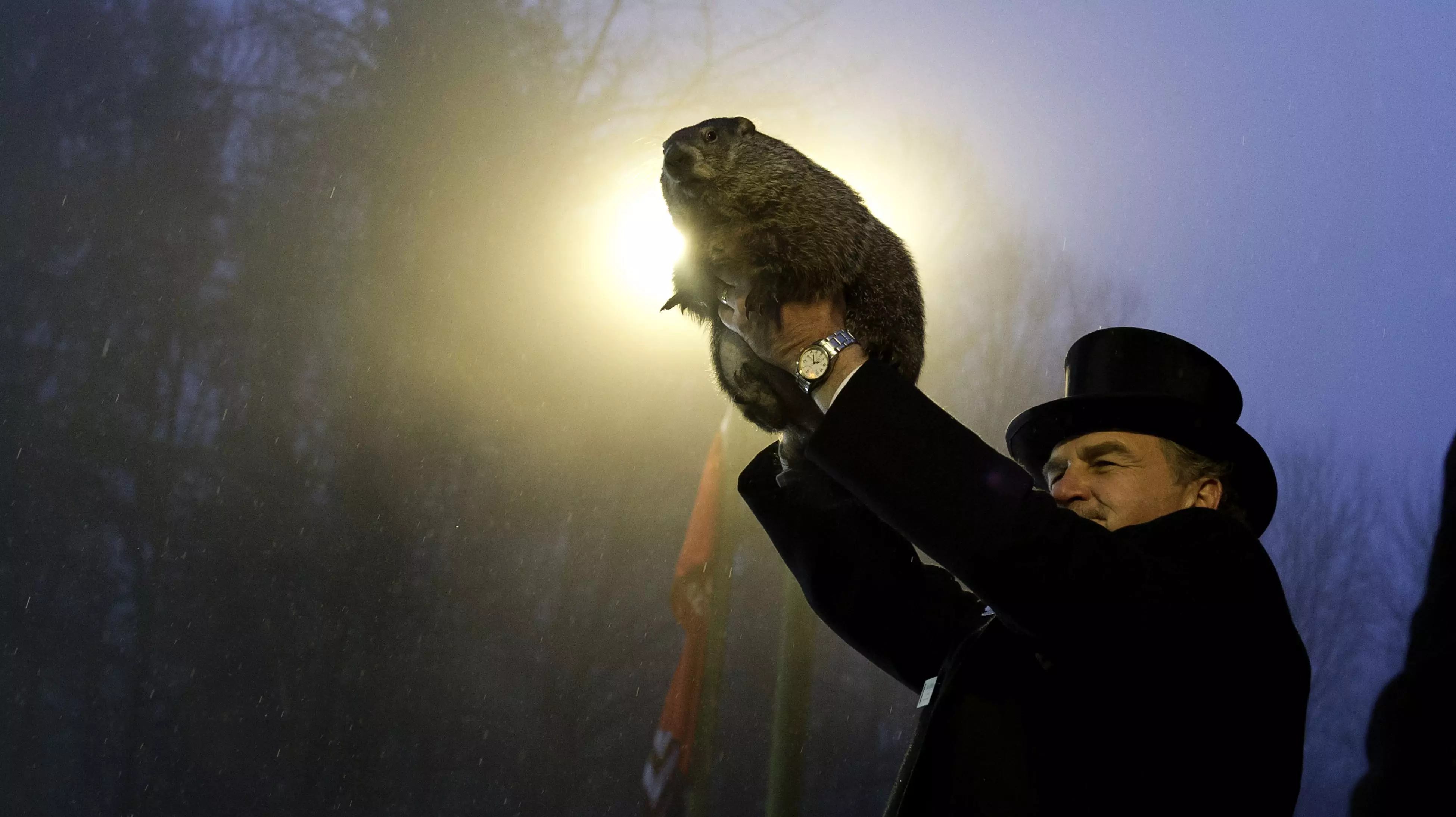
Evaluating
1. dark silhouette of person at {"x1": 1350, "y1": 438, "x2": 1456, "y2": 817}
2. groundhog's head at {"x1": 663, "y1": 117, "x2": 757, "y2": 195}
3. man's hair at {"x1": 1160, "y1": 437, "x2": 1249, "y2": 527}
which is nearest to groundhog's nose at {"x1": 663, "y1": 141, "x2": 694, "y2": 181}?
groundhog's head at {"x1": 663, "y1": 117, "x2": 757, "y2": 195}

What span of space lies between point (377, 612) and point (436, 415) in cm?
191

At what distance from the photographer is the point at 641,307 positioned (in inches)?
332

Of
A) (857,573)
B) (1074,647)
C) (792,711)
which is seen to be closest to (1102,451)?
(857,573)

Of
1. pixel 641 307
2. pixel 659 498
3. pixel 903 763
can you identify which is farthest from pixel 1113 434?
pixel 659 498

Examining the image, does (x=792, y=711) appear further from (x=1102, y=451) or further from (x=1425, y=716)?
(x=1425, y=716)

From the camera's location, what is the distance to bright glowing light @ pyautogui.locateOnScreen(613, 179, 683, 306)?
5.76 m

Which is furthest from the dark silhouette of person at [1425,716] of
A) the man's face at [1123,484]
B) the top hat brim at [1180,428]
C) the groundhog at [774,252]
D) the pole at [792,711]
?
the groundhog at [774,252]

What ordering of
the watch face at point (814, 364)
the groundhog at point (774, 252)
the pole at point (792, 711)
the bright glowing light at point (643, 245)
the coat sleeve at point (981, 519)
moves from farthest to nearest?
the bright glowing light at point (643, 245), the pole at point (792, 711), the groundhog at point (774, 252), the watch face at point (814, 364), the coat sleeve at point (981, 519)

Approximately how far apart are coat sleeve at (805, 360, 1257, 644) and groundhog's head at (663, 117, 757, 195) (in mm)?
753

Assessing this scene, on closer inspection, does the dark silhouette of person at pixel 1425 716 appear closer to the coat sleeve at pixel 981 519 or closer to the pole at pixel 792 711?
the pole at pixel 792 711

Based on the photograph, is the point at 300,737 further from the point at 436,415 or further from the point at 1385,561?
the point at 1385,561

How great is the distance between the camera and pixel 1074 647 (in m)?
0.88

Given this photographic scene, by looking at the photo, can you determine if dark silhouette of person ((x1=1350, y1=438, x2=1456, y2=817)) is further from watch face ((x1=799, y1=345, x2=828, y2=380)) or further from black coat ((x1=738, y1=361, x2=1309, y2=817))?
watch face ((x1=799, y1=345, x2=828, y2=380))

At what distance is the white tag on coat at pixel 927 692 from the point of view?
1.28 meters
